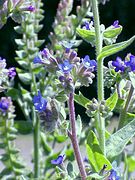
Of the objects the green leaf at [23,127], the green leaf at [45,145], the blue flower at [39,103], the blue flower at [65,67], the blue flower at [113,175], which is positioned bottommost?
the green leaf at [45,145]

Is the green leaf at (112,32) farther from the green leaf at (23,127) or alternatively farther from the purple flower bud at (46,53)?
the green leaf at (23,127)

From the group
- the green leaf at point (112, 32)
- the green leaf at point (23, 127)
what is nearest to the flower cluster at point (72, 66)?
the green leaf at point (112, 32)

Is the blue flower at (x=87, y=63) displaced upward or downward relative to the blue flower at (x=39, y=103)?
upward

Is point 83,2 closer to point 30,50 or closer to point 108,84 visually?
point 30,50

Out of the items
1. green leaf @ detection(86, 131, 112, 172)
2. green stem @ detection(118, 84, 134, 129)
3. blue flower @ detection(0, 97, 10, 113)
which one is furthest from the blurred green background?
green leaf @ detection(86, 131, 112, 172)

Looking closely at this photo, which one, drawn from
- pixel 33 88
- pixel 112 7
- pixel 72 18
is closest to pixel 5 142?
pixel 33 88
